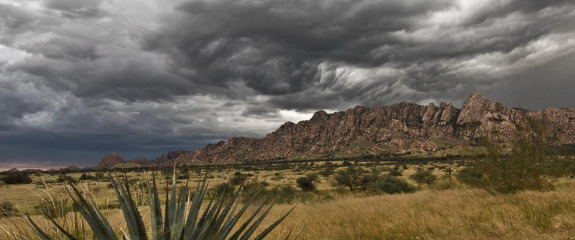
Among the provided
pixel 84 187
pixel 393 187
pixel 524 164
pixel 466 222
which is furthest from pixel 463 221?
pixel 393 187

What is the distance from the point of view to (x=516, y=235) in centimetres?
771

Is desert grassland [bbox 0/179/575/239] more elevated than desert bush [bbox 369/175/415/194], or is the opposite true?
desert grassland [bbox 0/179/575/239]

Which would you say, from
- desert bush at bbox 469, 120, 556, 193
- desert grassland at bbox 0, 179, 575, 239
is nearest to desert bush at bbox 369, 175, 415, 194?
desert bush at bbox 469, 120, 556, 193

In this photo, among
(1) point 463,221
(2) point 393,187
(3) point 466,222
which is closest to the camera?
(3) point 466,222

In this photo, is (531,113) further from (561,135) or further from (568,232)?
(568,232)

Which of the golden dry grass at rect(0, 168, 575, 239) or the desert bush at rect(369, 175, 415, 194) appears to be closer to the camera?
the golden dry grass at rect(0, 168, 575, 239)

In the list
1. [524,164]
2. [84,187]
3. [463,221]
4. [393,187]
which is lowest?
[393,187]

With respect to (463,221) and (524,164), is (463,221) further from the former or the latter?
(524,164)

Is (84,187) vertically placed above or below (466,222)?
above

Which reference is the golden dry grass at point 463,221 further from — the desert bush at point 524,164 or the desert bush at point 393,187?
the desert bush at point 393,187

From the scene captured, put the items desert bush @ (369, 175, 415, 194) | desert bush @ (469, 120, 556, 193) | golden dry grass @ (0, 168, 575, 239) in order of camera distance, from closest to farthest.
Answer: golden dry grass @ (0, 168, 575, 239), desert bush @ (469, 120, 556, 193), desert bush @ (369, 175, 415, 194)

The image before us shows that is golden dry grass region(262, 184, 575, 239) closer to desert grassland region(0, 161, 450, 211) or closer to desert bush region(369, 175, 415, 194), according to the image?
desert grassland region(0, 161, 450, 211)

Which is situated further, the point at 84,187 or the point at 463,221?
the point at 463,221

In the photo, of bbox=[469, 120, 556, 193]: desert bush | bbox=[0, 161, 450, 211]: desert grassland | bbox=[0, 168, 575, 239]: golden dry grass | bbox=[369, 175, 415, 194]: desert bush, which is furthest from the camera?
bbox=[369, 175, 415, 194]: desert bush
